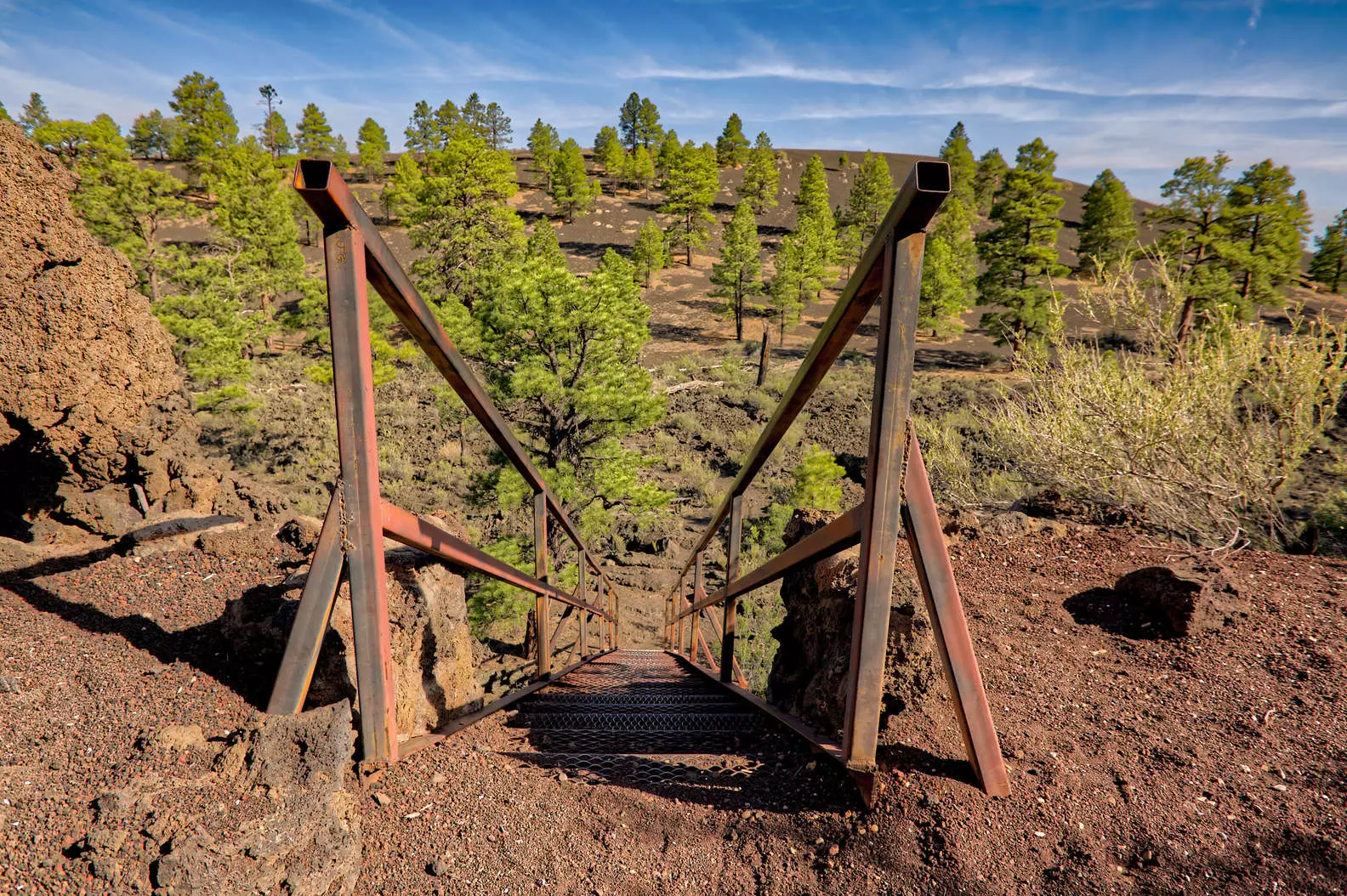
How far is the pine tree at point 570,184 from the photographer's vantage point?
5862 cm

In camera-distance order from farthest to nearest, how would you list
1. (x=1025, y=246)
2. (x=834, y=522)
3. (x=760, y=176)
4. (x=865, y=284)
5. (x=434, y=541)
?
(x=760, y=176), (x=1025, y=246), (x=434, y=541), (x=834, y=522), (x=865, y=284)

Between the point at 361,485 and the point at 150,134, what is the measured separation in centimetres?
9745

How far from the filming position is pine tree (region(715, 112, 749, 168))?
266 feet

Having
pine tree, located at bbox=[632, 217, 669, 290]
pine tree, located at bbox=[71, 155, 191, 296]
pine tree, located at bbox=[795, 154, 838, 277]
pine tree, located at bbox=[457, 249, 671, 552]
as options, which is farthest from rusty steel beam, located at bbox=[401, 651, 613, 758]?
pine tree, located at bbox=[632, 217, 669, 290]

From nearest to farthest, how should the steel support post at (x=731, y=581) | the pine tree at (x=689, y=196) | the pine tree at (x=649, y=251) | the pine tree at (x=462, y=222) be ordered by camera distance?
the steel support post at (x=731, y=581)
the pine tree at (x=462, y=222)
the pine tree at (x=649, y=251)
the pine tree at (x=689, y=196)

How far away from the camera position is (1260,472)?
6004 millimetres

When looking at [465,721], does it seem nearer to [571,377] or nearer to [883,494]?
[883,494]

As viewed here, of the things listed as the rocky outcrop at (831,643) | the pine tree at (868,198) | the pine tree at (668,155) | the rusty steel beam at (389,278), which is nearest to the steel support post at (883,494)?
the rocky outcrop at (831,643)

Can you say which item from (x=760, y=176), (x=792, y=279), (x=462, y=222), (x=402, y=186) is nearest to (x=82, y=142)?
(x=462, y=222)

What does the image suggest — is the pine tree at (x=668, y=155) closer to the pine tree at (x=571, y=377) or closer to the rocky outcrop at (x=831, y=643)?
the pine tree at (x=571, y=377)

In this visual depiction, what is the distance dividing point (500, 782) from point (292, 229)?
35.3m

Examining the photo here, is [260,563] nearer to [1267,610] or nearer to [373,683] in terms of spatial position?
[373,683]

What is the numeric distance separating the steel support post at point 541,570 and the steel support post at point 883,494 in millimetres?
2447

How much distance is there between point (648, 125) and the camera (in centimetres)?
8256
